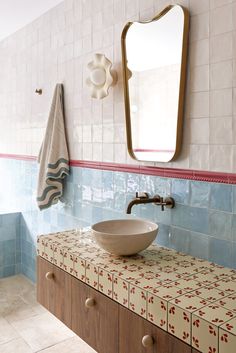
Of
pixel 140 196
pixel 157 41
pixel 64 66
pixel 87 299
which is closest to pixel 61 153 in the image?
pixel 64 66

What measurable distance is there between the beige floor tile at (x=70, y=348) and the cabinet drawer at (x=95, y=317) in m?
0.76

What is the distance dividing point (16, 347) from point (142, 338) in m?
1.45

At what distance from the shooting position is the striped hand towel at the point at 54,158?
275cm

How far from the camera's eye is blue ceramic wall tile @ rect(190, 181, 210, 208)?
68.1 inches

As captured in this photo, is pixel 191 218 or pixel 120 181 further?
pixel 120 181

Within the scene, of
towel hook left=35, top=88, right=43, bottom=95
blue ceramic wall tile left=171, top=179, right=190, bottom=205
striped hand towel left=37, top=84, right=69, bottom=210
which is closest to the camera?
blue ceramic wall tile left=171, top=179, right=190, bottom=205

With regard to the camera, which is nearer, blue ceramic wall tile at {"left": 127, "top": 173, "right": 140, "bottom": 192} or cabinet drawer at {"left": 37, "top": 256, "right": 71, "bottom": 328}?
cabinet drawer at {"left": 37, "top": 256, "right": 71, "bottom": 328}

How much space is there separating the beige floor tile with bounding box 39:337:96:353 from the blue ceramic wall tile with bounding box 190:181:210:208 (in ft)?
4.38

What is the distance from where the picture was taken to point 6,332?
2.61 m

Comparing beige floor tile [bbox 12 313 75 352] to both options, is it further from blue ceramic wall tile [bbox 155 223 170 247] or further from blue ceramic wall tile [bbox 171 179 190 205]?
blue ceramic wall tile [bbox 171 179 190 205]

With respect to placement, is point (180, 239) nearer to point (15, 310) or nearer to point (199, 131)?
point (199, 131)

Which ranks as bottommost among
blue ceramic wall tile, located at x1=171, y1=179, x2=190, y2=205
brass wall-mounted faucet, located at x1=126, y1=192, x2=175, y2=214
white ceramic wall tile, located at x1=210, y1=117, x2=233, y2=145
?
brass wall-mounted faucet, located at x1=126, y1=192, x2=175, y2=214

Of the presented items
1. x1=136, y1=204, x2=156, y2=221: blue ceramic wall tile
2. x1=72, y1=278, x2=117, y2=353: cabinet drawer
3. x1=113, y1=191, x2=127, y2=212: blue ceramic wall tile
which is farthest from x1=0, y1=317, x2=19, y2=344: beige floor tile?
x1=136, y1=204, x2=156, y2=221: blue ceramic wall tile

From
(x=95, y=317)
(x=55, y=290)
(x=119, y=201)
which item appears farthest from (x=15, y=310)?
(x=95, y=317)
